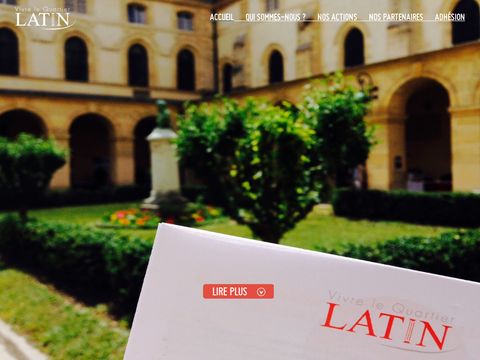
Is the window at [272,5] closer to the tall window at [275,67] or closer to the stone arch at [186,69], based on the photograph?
the tall window at [275,67]

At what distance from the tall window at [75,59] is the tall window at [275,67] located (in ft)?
33.5

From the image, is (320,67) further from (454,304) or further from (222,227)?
(454,304)

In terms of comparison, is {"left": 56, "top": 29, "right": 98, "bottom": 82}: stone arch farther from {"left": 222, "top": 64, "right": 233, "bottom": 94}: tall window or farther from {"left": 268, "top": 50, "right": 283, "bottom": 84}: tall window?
{"left": 268, "top": 50, "right": 283, "bottom": 84}: tall window

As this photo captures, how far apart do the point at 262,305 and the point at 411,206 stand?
1423 centimetres

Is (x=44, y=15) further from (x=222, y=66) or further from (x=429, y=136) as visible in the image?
(x=222, y=66)

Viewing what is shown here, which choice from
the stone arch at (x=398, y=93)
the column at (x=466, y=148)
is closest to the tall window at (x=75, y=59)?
the stone arch at (x=398, y=93)

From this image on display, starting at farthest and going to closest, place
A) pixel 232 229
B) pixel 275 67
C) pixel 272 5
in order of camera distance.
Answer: pixel 275 67
pixel 272 5
pixel 232 229

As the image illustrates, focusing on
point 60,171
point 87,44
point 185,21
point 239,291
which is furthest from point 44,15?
point 185,21

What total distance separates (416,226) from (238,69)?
16209 millimetres

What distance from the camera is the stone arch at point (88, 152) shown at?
29.9 meters

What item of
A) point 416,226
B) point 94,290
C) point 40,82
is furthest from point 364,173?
point 40,82

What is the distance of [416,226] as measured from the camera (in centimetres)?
1344

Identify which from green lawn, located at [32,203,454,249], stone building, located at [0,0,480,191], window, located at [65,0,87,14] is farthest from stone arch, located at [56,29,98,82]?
green lawn, located at [32,203,454,249]

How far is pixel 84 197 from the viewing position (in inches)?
907
